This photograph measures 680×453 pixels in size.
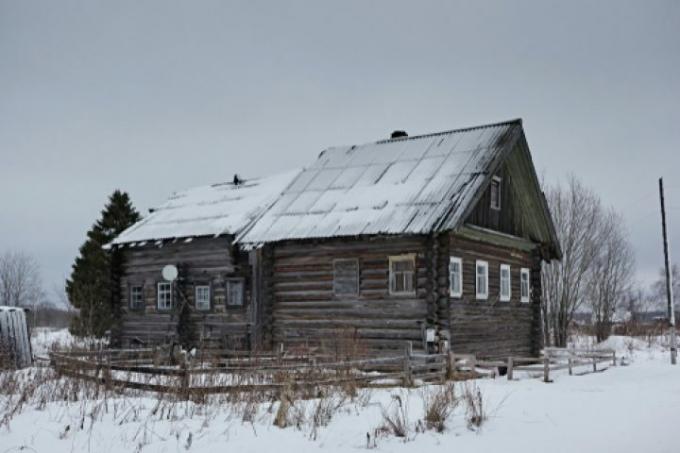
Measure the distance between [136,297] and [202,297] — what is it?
3896 mm

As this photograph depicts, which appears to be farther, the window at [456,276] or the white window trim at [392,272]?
the window at [456,276]

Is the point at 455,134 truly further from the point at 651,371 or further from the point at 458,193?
the point at 651,371

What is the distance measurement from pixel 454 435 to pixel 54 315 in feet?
302

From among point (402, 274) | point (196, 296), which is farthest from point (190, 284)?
point (402, 274)

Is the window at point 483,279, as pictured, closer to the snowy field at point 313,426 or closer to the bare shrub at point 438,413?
the snowy field at point 313,426

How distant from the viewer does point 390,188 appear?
23.0 meters

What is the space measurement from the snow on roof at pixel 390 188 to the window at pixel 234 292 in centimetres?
203

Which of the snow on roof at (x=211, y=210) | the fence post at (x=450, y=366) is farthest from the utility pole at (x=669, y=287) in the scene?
the snow on roof at (x=211, y=210)

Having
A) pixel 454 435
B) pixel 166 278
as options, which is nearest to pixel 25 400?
pixel 454 435

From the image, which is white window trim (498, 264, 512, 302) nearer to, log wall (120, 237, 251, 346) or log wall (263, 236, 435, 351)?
log wall (263, 236, 435, 351)

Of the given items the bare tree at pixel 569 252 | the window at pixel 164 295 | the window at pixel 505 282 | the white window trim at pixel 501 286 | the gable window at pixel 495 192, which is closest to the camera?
Result: the gable window at pixel 495 192

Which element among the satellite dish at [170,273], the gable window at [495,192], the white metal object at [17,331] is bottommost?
the white metal object at [17,331]

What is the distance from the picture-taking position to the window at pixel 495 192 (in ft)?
75.2

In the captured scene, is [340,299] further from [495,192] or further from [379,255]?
[495,192]
